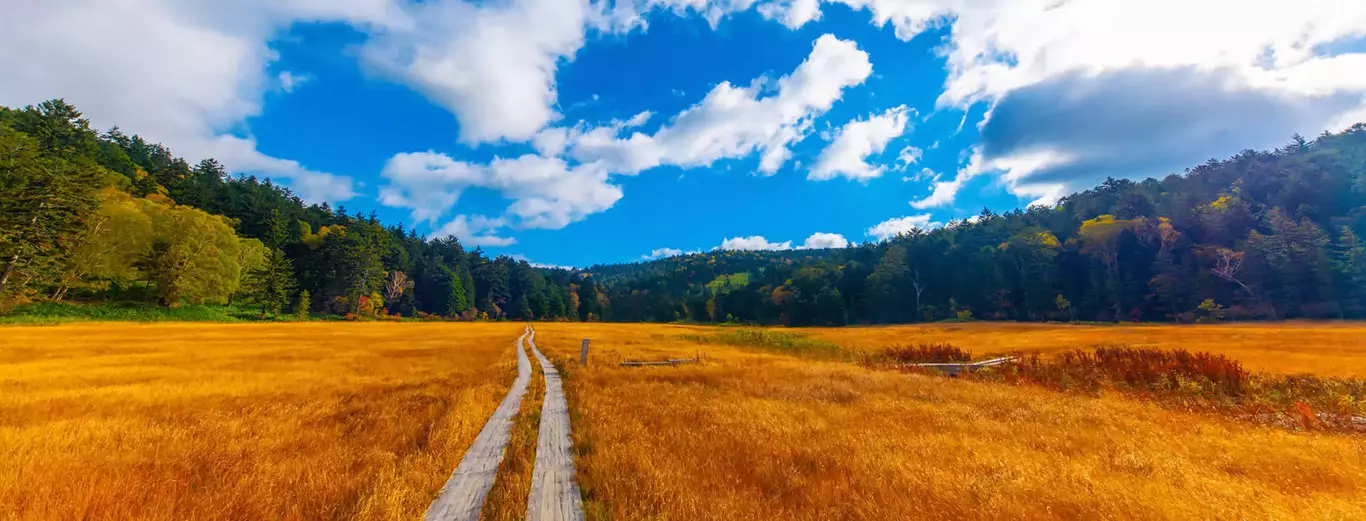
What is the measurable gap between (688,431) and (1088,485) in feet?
19.6

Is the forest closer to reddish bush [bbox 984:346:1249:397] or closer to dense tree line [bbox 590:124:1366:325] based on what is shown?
dense tree line [bbox 590:124:1366:325]

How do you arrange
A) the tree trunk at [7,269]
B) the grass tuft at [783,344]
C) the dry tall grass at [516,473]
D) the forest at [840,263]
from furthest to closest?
the forest at [840,263] < the tree trunk at [7,269] < the grass tuft at [783,344] < the dry tall grass at [516,473]

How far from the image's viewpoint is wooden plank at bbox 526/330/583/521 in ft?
17.5

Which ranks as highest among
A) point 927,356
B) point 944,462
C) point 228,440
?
point 228,440

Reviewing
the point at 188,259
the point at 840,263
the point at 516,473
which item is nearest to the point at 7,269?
the point at 188,259

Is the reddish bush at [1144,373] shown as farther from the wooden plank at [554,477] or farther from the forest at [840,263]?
the forest at [840,263]

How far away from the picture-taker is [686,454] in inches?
294

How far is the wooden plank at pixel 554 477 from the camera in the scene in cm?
534

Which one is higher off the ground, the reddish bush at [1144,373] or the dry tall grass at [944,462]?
the dry tall grass at [944,462]

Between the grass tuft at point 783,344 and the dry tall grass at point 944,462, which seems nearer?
the dry tall grass at point 944,462

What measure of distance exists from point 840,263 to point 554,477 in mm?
164635

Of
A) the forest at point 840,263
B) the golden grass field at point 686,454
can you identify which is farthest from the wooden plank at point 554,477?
the forest at point 840,263

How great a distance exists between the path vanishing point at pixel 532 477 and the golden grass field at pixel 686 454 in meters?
0.20

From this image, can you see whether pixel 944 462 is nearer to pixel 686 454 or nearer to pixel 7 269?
pixel 686 454
